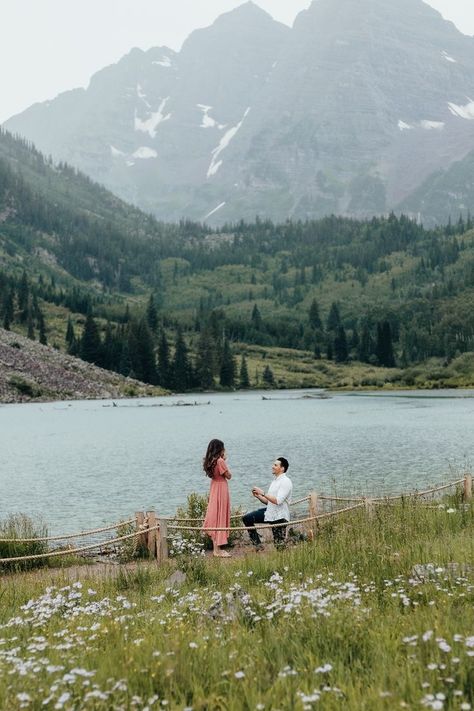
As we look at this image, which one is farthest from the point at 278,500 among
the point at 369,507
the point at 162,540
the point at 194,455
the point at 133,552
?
the point at 194,455

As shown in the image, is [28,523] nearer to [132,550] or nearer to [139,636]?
[132,550]

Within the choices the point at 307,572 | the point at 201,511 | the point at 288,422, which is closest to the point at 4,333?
the point at 288,422

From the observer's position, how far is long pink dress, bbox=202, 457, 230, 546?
21.0 m

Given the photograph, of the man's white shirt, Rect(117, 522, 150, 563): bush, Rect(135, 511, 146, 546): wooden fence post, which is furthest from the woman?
Rect(117, 522, 150, 563): bush

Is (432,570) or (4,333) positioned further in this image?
(4,333)

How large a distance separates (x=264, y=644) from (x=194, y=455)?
52607 millimetres

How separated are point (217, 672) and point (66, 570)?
42.7ft

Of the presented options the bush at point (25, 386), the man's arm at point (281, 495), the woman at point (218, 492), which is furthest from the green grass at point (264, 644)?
the bush at point (25, 386)

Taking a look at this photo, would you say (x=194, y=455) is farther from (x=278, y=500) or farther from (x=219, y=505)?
(x=278, y=500)

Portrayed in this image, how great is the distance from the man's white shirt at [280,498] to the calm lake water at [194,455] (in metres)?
14.1

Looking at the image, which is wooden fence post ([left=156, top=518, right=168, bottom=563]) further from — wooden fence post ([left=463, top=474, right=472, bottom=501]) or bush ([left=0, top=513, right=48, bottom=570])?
wooden fence post ([left=463, top=474, right=472, bottom=501])

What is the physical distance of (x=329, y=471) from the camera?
158ft

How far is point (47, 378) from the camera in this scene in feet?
528

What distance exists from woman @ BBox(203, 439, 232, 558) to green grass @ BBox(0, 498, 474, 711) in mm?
6121
